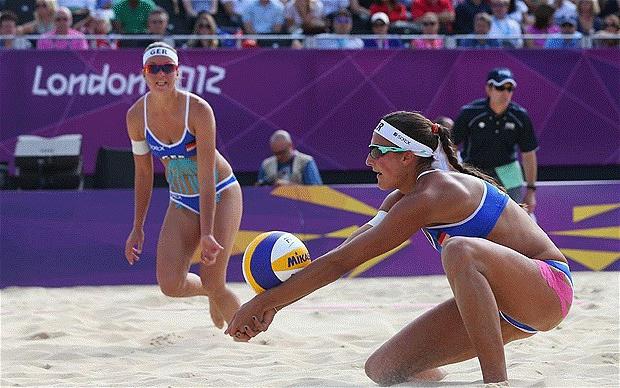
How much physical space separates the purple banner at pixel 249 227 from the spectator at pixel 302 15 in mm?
2342

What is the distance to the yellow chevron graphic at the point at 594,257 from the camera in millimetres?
9844

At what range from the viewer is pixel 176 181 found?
20.9 feet

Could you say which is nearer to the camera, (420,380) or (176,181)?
(420,380)

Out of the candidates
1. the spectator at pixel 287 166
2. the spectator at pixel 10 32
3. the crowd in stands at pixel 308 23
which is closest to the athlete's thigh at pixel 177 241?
the spectator at pixel 287 166

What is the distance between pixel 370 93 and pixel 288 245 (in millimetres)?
6598

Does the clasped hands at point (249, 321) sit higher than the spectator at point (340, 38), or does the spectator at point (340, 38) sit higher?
the clasped hands at point (249, 321)

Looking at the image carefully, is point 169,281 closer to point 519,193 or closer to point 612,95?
point 519,193

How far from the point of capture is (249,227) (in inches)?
373

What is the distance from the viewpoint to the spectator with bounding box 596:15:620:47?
1105 centimetres

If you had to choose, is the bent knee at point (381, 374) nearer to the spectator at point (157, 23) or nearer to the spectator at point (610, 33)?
the spectator at point (157, 23)

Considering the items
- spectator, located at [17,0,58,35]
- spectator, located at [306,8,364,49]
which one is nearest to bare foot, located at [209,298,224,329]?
spectator, located at [306,8,364,49]

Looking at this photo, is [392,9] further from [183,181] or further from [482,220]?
[482,220]

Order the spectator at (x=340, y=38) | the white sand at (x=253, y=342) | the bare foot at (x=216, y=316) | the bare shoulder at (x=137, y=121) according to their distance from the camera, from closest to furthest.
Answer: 1. the white sand at (x=253, y=342)
2. the bare shoulder at (x=137, y=121)
3. the bare foot at (x=216, y=316)
4. the spectator at (x=340, y=38)

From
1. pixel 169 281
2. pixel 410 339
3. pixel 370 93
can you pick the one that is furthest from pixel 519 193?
pixel 410 339
